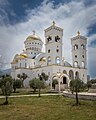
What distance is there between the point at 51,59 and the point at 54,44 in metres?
4.56

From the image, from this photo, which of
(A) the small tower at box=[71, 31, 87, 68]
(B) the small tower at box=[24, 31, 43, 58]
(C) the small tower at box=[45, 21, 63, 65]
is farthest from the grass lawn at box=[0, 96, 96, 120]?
(B) the small tower at box=[24, 31, 43, 58]

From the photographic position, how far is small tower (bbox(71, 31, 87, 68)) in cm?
6798

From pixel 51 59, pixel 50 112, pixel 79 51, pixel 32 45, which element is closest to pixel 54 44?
pixel 51 59

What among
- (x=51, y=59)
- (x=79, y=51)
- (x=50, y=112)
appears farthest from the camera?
(x=79, y=51)

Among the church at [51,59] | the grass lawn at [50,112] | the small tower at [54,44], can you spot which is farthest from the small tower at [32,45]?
the grass lawn at [50,112]

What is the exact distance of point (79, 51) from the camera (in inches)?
2680

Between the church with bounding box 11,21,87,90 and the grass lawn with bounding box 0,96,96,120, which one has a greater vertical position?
the church with bounding box 11,21,87,90

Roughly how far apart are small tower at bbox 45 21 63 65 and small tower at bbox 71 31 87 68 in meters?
9.61

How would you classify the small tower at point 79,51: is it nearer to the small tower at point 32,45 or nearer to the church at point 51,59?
the church at point 51,59

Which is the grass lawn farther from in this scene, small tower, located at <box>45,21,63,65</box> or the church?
small tower, located at <box>45,21,63,65</box>

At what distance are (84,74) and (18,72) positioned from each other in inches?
886

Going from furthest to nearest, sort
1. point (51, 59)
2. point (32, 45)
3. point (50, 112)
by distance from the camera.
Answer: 1. point (32, 45)
2. point (51, 59)
3. point (50, 112)

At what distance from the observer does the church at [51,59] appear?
5838 centimetres

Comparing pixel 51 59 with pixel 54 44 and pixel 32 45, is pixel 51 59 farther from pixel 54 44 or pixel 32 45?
pixel 32 45
